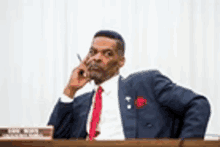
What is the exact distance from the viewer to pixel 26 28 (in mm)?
1902

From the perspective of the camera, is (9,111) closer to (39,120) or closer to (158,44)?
(39,120)

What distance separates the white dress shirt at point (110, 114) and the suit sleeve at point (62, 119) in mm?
49

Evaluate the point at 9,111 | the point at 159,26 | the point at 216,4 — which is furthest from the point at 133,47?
the point at 9,111

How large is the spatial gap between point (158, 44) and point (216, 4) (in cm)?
60

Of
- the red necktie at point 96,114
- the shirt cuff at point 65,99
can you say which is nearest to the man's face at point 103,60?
the red necktie at point 96,114

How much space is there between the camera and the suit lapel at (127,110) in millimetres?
1492

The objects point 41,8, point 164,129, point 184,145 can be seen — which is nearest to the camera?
point 184,145

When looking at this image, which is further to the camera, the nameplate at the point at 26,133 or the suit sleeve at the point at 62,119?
the suit sleeve at the point at 62,119

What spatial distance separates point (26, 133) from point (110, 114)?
1.91 feet

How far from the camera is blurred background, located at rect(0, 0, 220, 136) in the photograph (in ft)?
6.00

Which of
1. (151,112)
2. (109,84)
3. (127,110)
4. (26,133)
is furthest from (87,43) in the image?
(26,133)

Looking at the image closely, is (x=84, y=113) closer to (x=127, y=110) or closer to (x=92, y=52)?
(x=127, y=110)

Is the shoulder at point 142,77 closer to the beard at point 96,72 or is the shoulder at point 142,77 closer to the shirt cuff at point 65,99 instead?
the beard at point 96,72

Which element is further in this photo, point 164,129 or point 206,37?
point 206,37
